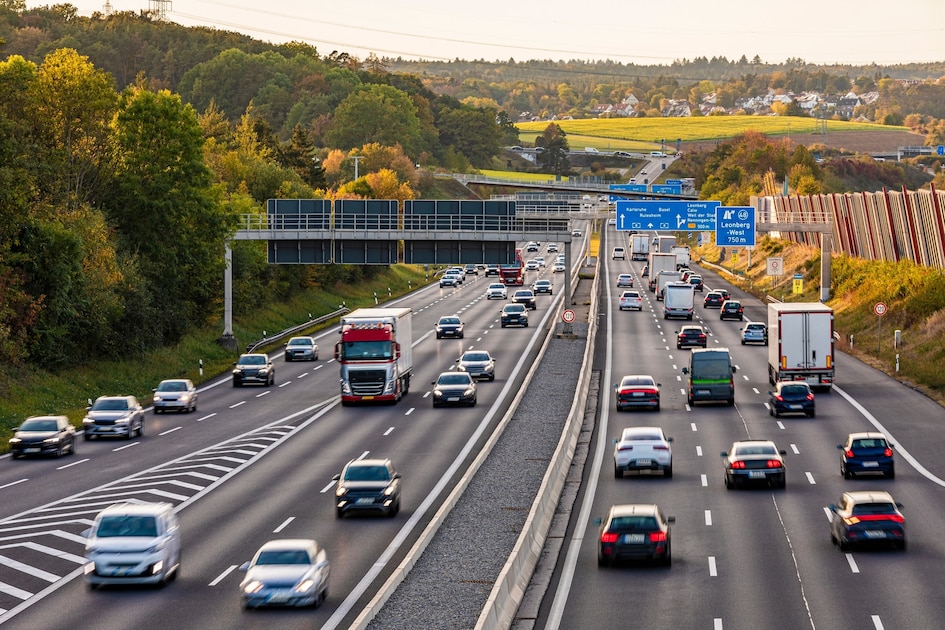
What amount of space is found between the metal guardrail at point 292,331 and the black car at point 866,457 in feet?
164

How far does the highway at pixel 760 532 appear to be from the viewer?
86.4ft

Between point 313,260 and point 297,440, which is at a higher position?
point 313,260

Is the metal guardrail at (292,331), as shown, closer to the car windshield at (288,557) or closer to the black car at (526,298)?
the black car at (526,298)

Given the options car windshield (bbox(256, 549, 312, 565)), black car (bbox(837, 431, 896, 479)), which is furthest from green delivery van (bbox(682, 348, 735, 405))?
car windshield (bbox(256, 549, 312, 565))

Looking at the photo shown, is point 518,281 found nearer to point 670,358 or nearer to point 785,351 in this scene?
point 670,358

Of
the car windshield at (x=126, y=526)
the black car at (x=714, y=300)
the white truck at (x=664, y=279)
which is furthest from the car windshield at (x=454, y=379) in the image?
the white truck at (x=664, y=279)

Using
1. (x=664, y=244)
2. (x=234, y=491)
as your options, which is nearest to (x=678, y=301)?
(x=664, y=244)

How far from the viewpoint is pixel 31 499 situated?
39.9 meters

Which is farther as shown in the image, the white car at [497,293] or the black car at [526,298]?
the white car at [497,293]

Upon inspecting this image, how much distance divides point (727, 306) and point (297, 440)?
5543cm

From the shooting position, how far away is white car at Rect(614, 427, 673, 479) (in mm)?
42156

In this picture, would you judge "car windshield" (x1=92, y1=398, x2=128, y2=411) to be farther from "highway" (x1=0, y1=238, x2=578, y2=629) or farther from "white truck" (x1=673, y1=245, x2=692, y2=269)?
"white truck" (x1=673, y1=245, x2=692, y2=269)

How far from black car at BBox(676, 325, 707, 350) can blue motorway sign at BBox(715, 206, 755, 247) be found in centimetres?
1609

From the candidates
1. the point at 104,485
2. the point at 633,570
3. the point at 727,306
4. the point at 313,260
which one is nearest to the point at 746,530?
the point at 633,570
